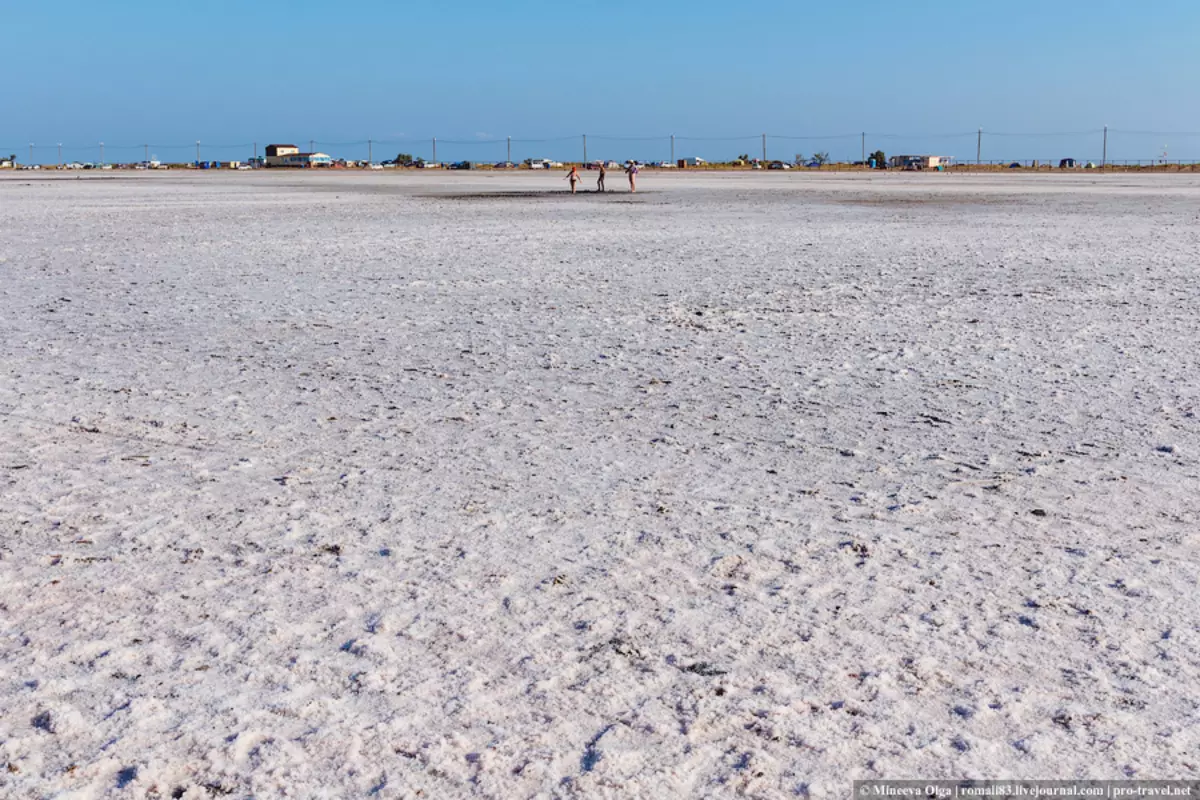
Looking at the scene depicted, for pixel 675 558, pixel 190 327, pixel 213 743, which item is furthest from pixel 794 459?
pixel 190 327

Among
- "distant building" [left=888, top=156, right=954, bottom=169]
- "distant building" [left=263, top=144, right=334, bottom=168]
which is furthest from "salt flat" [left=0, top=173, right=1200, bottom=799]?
"distant building" [left=263, top=144, right=334, bottom=168]

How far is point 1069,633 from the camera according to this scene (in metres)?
3.51

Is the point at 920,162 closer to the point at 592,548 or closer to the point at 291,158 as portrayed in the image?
the point at 291,158

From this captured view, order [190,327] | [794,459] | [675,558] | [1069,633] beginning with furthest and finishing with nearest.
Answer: [190,327]
[794,459]
[675,558]
[1069,633]

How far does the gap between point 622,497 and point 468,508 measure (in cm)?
63

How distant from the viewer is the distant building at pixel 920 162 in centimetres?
8175

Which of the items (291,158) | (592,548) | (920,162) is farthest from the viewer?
(291,158)

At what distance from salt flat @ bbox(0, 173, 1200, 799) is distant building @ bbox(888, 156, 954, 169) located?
248 ft

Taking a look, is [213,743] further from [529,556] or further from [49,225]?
[49,225]

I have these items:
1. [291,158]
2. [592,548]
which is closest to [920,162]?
[291,158]

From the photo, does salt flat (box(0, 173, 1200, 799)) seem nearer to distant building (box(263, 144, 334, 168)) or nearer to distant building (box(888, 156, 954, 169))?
distant building (box(888, 156, 954, 169))

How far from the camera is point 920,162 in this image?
82.5m

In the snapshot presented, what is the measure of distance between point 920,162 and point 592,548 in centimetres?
8307

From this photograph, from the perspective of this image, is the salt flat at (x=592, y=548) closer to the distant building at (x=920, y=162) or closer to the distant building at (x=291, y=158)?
the distant building at (x=920, y=162)
